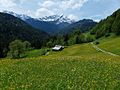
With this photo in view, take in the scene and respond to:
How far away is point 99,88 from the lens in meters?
18.5

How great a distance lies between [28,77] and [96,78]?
188 inches

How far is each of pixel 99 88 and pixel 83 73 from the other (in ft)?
21.6

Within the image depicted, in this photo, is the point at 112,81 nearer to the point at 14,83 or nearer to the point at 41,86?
the point at 41,86

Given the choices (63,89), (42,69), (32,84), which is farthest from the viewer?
(42,69)

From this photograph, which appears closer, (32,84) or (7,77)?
(32,84)

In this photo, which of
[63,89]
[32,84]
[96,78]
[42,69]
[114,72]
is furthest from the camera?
[42,69]

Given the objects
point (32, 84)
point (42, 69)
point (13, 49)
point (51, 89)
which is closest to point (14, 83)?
point (32, 84)

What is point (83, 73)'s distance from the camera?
2503 cm

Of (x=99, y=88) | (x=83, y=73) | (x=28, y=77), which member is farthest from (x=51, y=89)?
(x=83, y=73)

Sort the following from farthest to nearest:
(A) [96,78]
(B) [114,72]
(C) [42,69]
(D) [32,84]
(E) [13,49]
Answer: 1. (E) [13,49]
2. (C) [42,69]
3. (B) [114,72]
4. (A) [96,78]
5. (D) [32,84]

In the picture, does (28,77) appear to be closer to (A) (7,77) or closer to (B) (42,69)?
(A) (7,77)

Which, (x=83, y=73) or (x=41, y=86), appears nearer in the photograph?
(x=41, y=86)

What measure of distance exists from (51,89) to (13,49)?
18150 cm

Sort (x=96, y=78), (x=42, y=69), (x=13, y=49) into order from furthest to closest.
A: (x=13, y=49) → (x=42, y=69) → (x=96, y=78)
